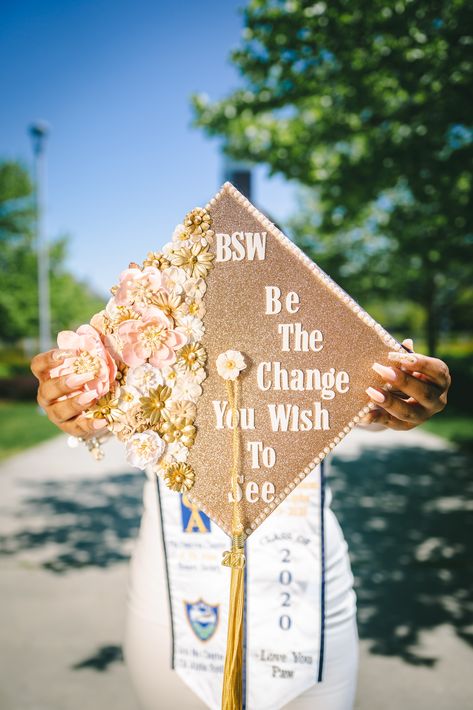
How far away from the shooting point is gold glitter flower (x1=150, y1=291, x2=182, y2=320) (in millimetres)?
1160

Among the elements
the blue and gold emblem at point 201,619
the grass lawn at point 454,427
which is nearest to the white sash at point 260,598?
the blue and gold emblem at point 201,619

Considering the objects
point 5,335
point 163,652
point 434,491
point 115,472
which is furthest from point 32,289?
point 163,652

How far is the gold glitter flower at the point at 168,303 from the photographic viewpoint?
1.16 metres

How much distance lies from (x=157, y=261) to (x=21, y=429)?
437 inches

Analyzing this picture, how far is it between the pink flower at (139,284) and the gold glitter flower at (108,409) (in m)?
0.22

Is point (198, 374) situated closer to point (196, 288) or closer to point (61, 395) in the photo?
point (196, 288)

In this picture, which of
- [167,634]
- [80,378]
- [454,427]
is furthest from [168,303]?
[454,427]

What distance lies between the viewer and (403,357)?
3.60 feet

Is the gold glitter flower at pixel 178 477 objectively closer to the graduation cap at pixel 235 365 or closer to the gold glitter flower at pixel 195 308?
the graduation cap at pixel 235 365

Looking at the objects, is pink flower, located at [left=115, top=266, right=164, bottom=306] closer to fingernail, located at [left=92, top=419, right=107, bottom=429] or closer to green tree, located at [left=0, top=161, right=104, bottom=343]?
fingernail, located at [left=92, top=419, right=107, bottom=429]

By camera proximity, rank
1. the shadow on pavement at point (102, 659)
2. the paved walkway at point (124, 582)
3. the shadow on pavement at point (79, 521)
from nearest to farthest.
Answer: the paved walkway at point (124, 582) < the shadow on pavement at point (102, 659) < the shadow on pavement at point (79, 521)

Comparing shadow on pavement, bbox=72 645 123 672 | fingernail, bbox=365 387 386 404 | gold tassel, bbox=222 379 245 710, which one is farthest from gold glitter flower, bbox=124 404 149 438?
shadow on pavement, bbox=72 645 123 672

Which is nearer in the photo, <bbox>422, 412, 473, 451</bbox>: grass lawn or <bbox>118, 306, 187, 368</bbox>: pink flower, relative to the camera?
<bbox>118, 306, 187, 368</bbox>: pink flower

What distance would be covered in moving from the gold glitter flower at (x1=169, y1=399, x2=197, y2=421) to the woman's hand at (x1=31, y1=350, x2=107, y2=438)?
17 cm
